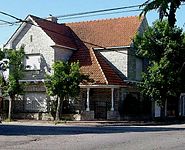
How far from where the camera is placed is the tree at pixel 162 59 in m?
33.2

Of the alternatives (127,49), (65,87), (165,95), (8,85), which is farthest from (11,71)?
(165,95)

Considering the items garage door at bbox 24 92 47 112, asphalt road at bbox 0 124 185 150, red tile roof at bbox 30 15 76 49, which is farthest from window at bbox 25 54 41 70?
asphalt road at bbox 0 124 185 150

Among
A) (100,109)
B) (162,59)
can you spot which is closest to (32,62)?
(100,109)

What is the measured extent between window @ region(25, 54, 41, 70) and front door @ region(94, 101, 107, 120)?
632 centimetres

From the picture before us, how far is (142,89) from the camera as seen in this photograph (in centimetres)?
3456

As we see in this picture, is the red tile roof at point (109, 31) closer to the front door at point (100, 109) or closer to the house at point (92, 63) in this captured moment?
the house at point (92, 63)

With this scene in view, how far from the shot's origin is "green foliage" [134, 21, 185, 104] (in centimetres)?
3325

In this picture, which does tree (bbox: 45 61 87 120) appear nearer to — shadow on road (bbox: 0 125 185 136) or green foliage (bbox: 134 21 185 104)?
green foliage (bbox: 134 21 185 104)

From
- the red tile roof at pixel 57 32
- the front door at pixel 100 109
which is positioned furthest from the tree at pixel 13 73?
the front door at pixel 100 109

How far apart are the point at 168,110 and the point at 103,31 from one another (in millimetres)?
10030

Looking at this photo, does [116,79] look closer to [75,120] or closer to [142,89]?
[142,89]

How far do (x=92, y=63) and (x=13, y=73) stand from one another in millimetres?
6778

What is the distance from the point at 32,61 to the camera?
38031 mm

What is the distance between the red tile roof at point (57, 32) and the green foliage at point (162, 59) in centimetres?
692
